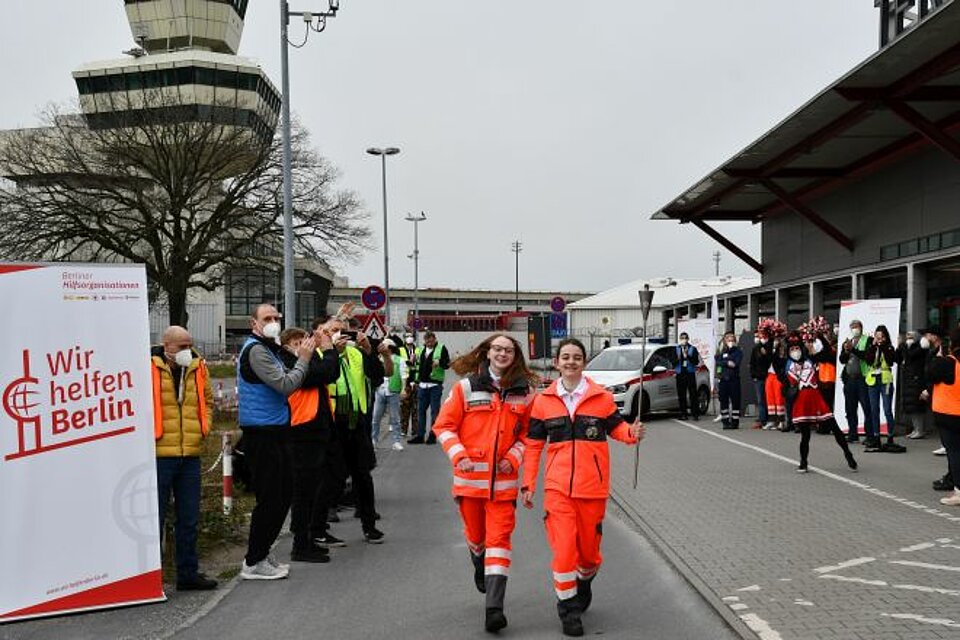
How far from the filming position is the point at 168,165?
127 feet

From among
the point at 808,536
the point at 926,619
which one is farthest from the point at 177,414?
the point at 808,536

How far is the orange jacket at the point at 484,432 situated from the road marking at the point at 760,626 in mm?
1557

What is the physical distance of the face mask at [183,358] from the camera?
6.77 m

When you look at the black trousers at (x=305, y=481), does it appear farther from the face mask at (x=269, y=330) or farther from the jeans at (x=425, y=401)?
the jeans at (x=425, y=401)

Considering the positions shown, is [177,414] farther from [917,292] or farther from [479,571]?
[917,292]

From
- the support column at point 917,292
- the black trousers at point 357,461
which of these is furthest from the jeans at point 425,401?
the support column at point 917,292

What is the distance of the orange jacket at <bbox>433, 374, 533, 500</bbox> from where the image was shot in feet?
18.9

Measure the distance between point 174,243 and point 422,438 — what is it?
24509mm

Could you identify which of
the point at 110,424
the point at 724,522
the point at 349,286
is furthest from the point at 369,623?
the point at 349,286

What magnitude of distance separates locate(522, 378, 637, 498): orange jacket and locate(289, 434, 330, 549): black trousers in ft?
7.85

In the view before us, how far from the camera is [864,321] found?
16203 mm

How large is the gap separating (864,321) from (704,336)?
25.6 ft

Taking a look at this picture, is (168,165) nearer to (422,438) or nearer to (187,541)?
(422,438)

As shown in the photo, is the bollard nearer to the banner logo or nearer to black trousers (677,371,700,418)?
the banner logo
